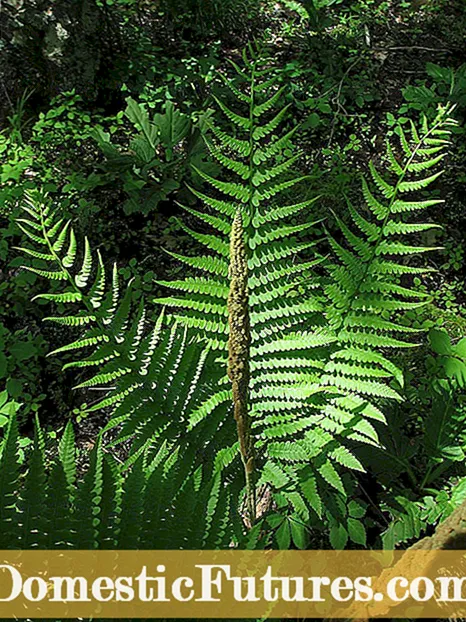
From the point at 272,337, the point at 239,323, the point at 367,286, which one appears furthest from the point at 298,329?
the point at 239,323

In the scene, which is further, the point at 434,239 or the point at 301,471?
the point at 434,239

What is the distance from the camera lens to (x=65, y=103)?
3725mm

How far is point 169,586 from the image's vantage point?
140 cm

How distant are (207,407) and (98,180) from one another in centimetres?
176

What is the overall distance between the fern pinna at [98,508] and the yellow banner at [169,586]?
3cm

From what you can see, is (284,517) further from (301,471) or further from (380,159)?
(380,159)

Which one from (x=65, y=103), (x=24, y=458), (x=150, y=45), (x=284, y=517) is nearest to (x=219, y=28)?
(x=150, y=45)

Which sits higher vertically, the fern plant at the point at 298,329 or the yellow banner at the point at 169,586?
the fern plant at the point at 298,329

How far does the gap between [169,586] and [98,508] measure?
0.23 m

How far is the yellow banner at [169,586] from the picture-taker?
1.28 metres

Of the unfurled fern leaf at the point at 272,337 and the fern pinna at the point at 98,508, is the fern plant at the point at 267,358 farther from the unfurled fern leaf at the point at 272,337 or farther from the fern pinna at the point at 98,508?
the fern pinna at the point at 98,508

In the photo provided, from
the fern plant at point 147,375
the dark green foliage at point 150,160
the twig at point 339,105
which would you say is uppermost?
the twig at point 339,105

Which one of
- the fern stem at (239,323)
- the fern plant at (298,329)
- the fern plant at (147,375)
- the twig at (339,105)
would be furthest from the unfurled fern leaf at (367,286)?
the twig at (339,105)

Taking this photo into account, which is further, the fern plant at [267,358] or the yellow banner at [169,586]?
the fern plant at [267,358]
